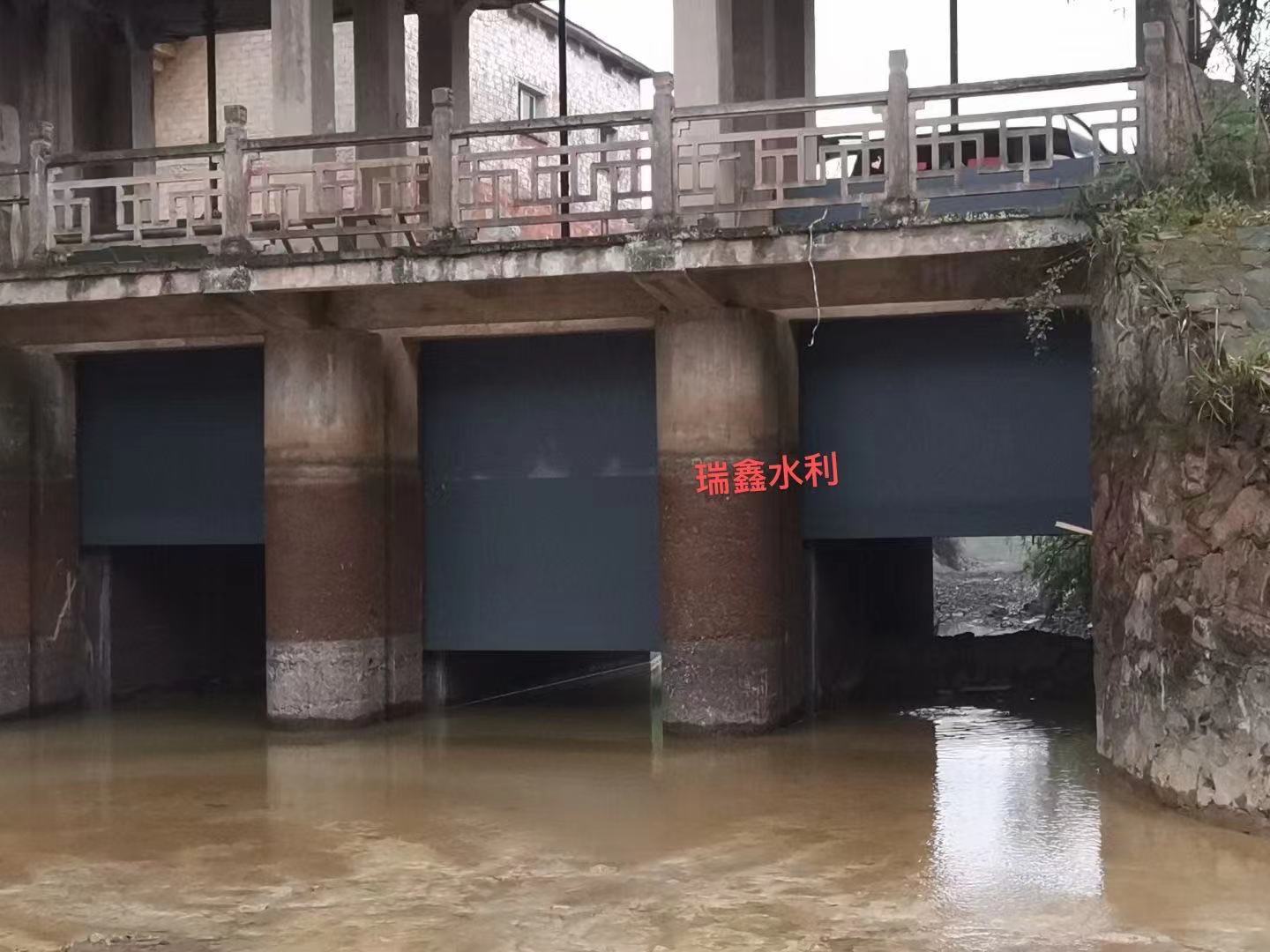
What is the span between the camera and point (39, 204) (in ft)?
42.0

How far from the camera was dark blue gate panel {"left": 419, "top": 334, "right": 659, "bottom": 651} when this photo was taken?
1335cm

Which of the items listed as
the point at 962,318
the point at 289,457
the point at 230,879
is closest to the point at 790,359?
the point at 962,318

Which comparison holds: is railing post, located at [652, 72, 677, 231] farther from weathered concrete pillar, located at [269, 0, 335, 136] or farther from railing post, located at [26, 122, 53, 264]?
railing post, located at [26, 122, 53, 264]

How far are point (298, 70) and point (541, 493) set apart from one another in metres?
4.12

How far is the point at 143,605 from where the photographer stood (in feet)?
51.5

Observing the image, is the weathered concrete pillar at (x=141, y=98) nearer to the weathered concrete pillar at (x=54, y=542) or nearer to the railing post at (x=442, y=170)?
the weathered concrete pillar at (x=54, y=542)

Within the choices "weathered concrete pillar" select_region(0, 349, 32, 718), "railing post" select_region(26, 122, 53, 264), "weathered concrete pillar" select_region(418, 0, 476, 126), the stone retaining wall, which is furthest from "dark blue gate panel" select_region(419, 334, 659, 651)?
the stone retaining wall

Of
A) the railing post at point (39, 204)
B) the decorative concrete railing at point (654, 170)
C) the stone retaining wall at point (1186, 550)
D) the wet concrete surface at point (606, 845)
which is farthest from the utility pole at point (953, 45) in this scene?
the railing post at point (39, 204)

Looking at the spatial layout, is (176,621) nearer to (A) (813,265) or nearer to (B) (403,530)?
(B) (403,530)

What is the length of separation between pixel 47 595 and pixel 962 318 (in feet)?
28.3

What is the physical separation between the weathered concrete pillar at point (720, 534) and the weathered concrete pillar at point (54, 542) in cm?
602

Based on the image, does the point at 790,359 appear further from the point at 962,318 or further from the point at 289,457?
the point at 289,457

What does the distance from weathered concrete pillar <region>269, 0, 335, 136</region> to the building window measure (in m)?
10.3

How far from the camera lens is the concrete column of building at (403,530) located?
13.5 meters
